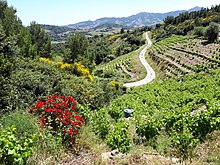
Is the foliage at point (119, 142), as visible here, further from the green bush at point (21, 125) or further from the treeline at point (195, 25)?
the treeline at point (195, 25)

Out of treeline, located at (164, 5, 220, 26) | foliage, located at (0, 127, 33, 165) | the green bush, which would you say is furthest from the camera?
treeline, located at (164, 5, 220, 26)

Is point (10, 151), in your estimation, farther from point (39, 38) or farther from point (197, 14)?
point (197, 14)

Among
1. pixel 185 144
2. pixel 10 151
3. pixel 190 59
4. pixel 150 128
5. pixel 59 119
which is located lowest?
pixel 190 59

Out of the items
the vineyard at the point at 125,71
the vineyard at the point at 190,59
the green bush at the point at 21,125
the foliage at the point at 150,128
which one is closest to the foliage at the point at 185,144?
the foliage at the point at 150,128

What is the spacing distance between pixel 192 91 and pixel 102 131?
17939 mm

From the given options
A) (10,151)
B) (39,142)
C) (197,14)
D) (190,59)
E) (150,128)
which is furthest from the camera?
(197,14)

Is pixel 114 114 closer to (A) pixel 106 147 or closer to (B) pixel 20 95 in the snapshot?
(B) pixel 20 95

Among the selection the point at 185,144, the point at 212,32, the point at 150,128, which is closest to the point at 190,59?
the point at 212,32

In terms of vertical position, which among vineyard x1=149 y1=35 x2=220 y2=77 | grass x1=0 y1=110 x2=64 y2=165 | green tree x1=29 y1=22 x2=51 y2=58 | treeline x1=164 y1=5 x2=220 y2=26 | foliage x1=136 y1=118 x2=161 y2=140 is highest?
treeline x1=164 y1=5 x2=220 y2=26

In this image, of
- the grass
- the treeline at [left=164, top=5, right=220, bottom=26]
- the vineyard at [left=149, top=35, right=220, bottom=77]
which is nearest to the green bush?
the grass

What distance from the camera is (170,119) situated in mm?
8102

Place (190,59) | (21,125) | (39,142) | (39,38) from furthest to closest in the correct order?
1. (39,38)
2. (190,59)
3. (21,125)
4. (39,142)

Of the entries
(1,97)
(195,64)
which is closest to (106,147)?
(1,97)

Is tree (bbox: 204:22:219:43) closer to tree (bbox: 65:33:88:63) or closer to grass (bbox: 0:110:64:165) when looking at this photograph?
tree (bbox: 65:33:88:63)
